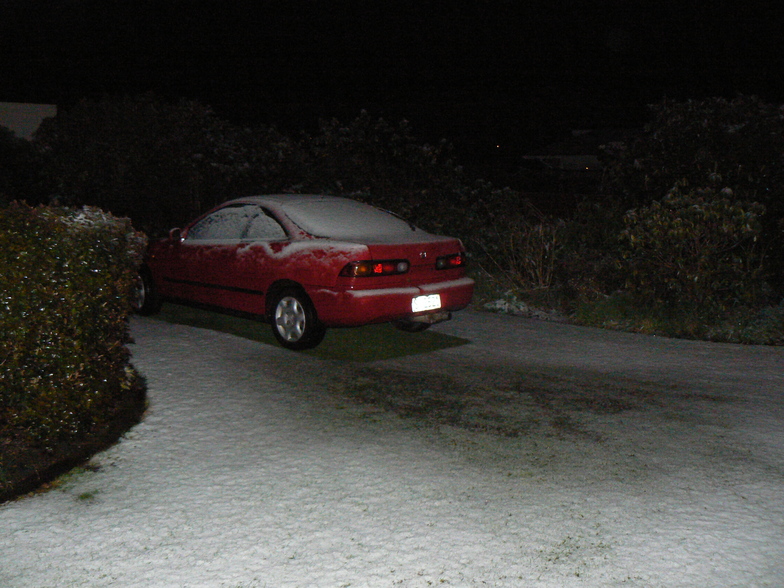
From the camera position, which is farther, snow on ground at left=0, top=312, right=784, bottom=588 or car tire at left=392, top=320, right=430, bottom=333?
car tire at left=392, top=320, right=430, bottom=333

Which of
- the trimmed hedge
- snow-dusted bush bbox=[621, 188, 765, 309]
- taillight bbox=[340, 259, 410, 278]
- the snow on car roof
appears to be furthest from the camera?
snow-dusted bush bbox=[621, 188, 765, 309]

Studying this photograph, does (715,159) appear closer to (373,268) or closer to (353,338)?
(353,338)

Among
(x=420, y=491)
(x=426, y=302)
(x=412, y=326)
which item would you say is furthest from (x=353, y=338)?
(x=420, y=491)

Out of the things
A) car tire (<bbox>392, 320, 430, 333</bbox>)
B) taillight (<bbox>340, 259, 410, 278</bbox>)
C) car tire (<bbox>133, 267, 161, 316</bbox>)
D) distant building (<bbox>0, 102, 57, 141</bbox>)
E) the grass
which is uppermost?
distant building (<bbox>0, 102, 57, 141</bbox>)

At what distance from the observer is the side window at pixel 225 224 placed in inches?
361

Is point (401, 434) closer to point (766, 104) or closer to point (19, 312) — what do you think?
point (19, 312)

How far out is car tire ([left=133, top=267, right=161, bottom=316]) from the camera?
33.7ft

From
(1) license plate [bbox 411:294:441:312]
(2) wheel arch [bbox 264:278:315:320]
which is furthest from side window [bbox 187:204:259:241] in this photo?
(1) license plate [bbox 411:294:441:312]

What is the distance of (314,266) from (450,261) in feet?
4.86

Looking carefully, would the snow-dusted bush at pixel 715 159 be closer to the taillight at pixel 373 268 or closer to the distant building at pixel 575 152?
the taillight at pixel 373 268

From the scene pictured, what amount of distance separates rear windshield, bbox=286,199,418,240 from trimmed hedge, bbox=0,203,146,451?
273 cm

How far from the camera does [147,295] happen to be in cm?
1028

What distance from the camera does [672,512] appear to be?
14.1 feet

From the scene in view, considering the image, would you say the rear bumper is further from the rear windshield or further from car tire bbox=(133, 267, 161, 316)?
car tire bbox=(133, 267, 161, 316)
